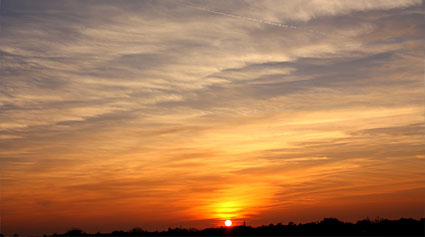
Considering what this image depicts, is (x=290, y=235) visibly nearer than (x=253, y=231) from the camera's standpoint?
Yes

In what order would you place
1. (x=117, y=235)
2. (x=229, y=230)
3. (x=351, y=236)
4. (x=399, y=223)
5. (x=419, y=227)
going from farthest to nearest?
1. (x=117, y=235)
2. (x=229, y=230)
3. (x=399, y=223)
4. (x=419, y=227)
5. (x=351, y=236)

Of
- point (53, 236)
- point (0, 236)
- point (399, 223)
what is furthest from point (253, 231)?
point (0, 236)

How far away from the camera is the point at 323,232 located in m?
64.1

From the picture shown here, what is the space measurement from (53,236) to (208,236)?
1084 inches

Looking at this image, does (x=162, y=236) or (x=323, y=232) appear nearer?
(x=323, y=232)

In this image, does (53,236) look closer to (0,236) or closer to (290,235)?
(0,236)

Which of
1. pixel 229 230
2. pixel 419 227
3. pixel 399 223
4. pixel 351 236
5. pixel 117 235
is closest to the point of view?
pixel 351 236

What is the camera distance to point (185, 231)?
79688 millimetres

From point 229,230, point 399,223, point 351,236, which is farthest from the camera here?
point 229,230

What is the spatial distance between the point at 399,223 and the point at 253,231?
15.7 metres

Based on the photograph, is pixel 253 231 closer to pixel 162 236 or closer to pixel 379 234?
pixel 162 236

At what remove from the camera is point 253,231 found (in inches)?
2788

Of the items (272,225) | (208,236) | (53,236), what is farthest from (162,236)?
(53,236)

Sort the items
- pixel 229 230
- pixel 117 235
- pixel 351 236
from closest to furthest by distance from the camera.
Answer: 1. pixel 351 236
2. pixel 229 230
3. pixel 117 235
